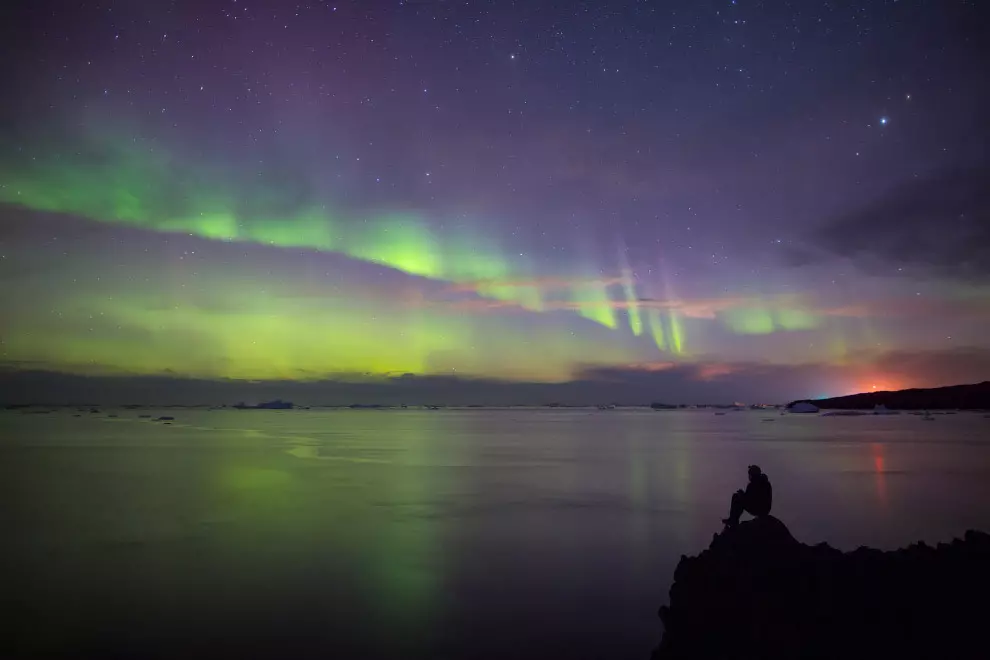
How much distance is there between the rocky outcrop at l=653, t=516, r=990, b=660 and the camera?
8.51 meters

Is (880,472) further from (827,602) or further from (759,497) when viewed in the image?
(827,602)

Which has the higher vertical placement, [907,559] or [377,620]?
[907,559]

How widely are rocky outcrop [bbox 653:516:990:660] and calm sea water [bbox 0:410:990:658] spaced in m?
1.89

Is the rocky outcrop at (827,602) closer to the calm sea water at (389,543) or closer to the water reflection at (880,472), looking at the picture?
the calm sea water at (389,543)

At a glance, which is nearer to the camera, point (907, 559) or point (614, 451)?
point (907, 559)

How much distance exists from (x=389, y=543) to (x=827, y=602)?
14.6 meters

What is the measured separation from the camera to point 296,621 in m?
12.9

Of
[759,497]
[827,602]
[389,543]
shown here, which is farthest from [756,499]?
[389,543]

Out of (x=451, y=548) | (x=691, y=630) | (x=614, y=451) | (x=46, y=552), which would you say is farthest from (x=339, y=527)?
(x=614, y=451)

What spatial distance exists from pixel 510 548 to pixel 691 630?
10317 millimetres

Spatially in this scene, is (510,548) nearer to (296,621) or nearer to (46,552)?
(296,621)

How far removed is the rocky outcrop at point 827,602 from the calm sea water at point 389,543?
189 centimetres

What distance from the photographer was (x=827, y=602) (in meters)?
9.38

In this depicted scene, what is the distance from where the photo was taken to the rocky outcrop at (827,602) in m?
8.51
